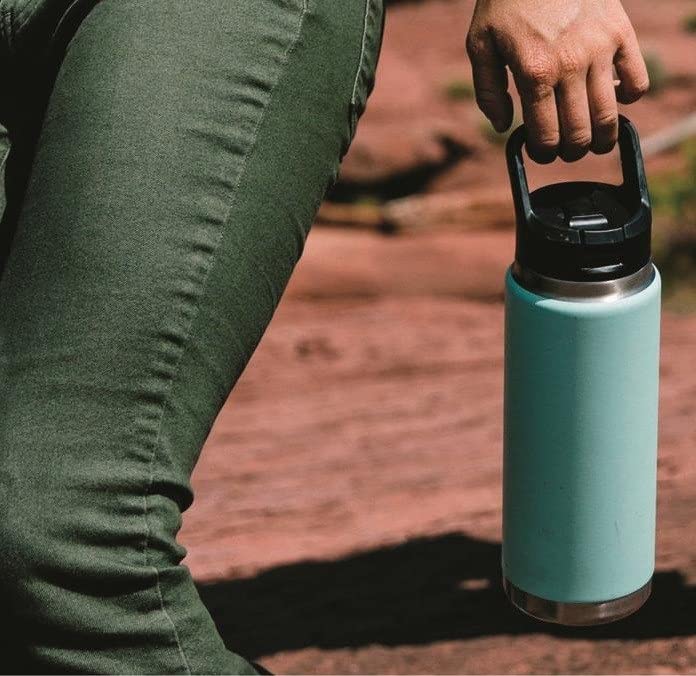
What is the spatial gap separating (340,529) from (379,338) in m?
2.40

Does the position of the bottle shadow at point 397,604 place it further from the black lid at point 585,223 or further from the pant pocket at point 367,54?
the pant pocket at point 367,54

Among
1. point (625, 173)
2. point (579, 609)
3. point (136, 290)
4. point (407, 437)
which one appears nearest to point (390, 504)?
point (407, 437)

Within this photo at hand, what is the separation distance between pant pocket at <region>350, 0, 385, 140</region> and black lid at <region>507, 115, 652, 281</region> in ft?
0.67

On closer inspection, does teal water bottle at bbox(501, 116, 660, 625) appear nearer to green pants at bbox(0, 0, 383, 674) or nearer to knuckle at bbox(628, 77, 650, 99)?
knuckle at bbox(628, 77, 650, 99)

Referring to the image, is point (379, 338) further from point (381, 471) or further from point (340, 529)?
point (340, 529)

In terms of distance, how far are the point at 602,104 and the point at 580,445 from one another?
413 millimetres

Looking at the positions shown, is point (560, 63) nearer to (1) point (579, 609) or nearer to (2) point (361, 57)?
(2) point (361, 57)

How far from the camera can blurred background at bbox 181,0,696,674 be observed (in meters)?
2.48

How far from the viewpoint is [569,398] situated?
1618mm

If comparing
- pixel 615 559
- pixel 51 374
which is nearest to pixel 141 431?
pixel 51 374

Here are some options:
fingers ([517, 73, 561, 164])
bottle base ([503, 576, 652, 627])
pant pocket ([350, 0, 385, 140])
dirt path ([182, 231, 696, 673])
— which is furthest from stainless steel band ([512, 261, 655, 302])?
dirt path ([182, 231, 696, 673])

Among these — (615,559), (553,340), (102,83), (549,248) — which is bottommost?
(615,559)

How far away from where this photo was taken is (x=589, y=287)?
156 centimetres

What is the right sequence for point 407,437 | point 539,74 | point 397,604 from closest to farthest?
point 539,74
point 397,604
point 407,437
